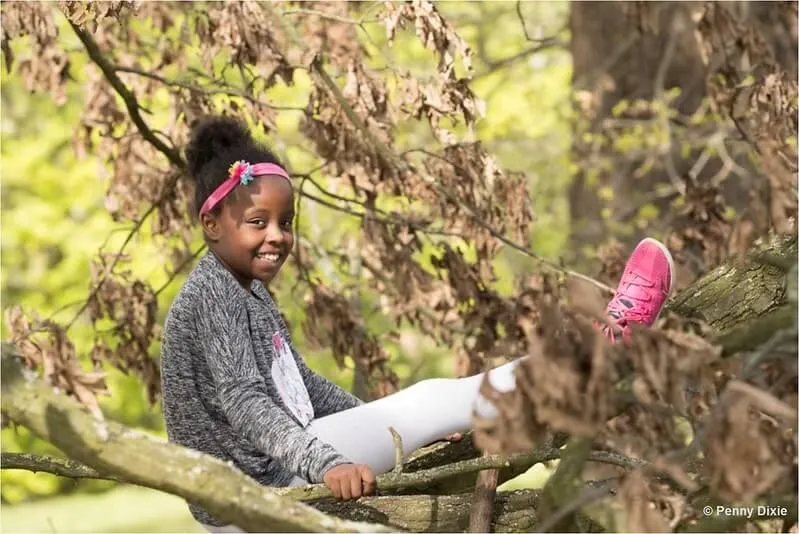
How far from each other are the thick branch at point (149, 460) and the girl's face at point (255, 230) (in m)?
1.66

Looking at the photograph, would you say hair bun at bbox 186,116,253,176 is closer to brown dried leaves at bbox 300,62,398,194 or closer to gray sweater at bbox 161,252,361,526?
gray sweater at bbox 161,252,361,526

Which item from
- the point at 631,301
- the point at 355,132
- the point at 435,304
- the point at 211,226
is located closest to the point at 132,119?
the point at 355,132

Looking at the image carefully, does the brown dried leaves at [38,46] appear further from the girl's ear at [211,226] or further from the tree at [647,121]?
the tree at [647,121]

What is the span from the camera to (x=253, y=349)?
3.92 m

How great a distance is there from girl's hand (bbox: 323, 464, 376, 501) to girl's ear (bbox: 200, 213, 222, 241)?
1.26m

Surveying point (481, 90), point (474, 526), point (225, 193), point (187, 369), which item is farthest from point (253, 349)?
point (481, 90)

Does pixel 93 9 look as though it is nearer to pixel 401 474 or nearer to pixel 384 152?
pixel 384 152

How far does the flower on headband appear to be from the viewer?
414 centimetres

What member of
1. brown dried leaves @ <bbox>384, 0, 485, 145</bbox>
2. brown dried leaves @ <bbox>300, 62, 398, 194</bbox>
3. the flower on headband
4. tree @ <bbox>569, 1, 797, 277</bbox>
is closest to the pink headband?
the flower on headband

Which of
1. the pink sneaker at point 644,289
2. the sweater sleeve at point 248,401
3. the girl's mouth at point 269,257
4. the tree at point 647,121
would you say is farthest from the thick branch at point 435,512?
the tree at point 647,121

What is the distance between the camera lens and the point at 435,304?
19.2 ft

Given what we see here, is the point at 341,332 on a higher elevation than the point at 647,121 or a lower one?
lower

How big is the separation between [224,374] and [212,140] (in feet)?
3.44

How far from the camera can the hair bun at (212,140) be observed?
4.43 meters
